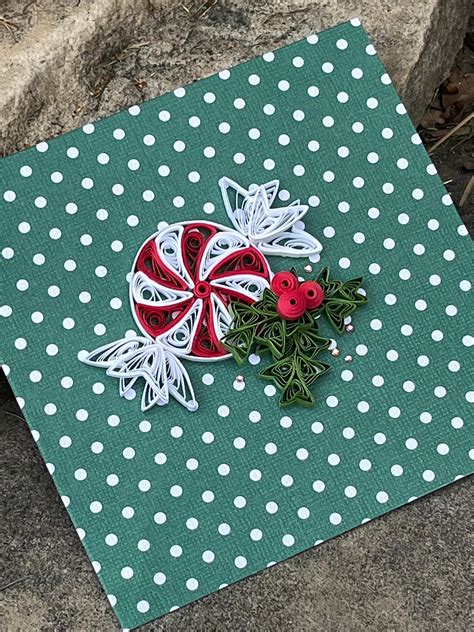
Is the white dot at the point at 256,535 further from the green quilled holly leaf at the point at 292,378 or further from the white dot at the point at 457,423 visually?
the white dot at the point at 457,423

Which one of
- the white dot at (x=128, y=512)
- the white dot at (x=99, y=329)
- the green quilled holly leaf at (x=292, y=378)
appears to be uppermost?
the white dot at (x=99, y=329)

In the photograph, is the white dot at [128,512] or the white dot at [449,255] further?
the white dot at [449,255]

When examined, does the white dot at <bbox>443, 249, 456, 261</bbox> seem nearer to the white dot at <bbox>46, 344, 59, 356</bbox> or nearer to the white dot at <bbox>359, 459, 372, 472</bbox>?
the white dot at <bbox>359, 459, 372, 472</bbox>

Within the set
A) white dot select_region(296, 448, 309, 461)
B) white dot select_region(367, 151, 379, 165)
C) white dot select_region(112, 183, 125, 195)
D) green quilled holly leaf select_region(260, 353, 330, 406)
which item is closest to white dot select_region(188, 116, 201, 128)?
white dot select_region(112, 183, 125, 195)

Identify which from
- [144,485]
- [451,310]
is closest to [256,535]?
[144,485]

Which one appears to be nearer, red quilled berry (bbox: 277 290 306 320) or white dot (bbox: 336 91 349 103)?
red quilled berry (bbox: 277 290 306 320)

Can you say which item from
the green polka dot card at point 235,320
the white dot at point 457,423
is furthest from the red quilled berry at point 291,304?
the white dot at point 457,423

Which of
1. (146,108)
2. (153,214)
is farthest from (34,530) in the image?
(146,108)
